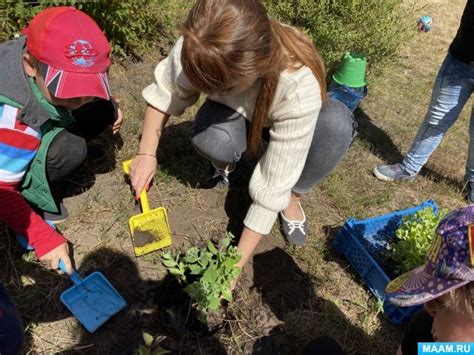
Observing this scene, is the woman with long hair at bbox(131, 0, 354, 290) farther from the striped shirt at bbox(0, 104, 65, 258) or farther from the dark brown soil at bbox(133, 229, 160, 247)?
the striped shirt at bbox(0, 104, 65, 258)

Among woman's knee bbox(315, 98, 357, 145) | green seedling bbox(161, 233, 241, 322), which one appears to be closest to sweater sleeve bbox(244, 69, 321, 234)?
green seedling bbox(161, 233, 241, 322)

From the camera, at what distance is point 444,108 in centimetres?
249

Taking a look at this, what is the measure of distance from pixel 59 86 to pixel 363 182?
1962mm

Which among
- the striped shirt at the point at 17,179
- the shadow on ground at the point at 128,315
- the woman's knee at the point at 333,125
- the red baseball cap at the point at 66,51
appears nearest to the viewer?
the red baseball cap at the point at 66,51

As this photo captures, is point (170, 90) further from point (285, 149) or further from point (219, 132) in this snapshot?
point (285, 149)

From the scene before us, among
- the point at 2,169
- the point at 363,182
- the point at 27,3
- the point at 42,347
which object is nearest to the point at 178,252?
the point at 42,347

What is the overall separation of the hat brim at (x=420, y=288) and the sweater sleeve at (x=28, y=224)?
52.2 inches

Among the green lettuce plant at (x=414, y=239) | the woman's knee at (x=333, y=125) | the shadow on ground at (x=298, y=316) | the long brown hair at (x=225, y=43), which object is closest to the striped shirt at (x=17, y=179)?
the long brown hair at (x=225, y=43)

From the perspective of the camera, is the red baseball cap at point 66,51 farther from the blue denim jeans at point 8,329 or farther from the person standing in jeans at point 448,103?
the person standing in jeans at point 448,103

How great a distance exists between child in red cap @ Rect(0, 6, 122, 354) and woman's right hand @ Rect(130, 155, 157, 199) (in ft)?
1.14

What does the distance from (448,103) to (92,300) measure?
221 centimetres

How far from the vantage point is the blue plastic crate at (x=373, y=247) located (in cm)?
199

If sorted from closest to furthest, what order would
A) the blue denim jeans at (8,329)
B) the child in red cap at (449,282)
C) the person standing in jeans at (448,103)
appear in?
the child in red cap at (449,282)
the blue denim jeans at (8,329)
the person standing in jeans at (448,103)

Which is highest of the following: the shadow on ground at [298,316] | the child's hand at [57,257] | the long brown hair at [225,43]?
the long brown hair at [225,43]
